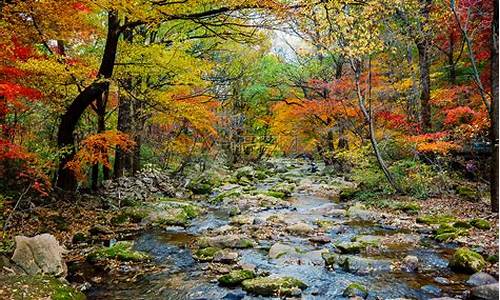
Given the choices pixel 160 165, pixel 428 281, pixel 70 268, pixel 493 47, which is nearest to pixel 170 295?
pixel 70 268

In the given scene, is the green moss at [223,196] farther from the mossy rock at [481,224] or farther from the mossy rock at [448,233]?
the mossy rock at [481,224]

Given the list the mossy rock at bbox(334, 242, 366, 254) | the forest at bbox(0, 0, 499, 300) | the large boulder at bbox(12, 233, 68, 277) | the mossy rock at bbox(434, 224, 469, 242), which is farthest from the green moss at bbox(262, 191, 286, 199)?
the large boulder at bbox(12, 233, 68, 277)

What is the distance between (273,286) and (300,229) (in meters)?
4.09

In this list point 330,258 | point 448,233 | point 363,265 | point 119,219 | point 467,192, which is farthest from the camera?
point 467,192

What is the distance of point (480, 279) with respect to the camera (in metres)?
6.27

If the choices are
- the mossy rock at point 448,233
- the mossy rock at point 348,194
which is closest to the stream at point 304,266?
the mossy rock at point 448,233

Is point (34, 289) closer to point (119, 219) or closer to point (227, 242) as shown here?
point (227, 242)

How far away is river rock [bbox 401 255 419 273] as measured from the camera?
7203mm

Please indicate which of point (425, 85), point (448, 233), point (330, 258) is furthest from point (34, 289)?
point (425, 85)

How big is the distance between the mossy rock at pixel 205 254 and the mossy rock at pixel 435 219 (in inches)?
209

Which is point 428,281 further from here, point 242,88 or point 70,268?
point 242,88

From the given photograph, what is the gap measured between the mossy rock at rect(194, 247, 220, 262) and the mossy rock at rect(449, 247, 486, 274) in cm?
427

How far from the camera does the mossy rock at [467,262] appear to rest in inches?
266

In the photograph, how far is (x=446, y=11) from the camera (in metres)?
13.5
